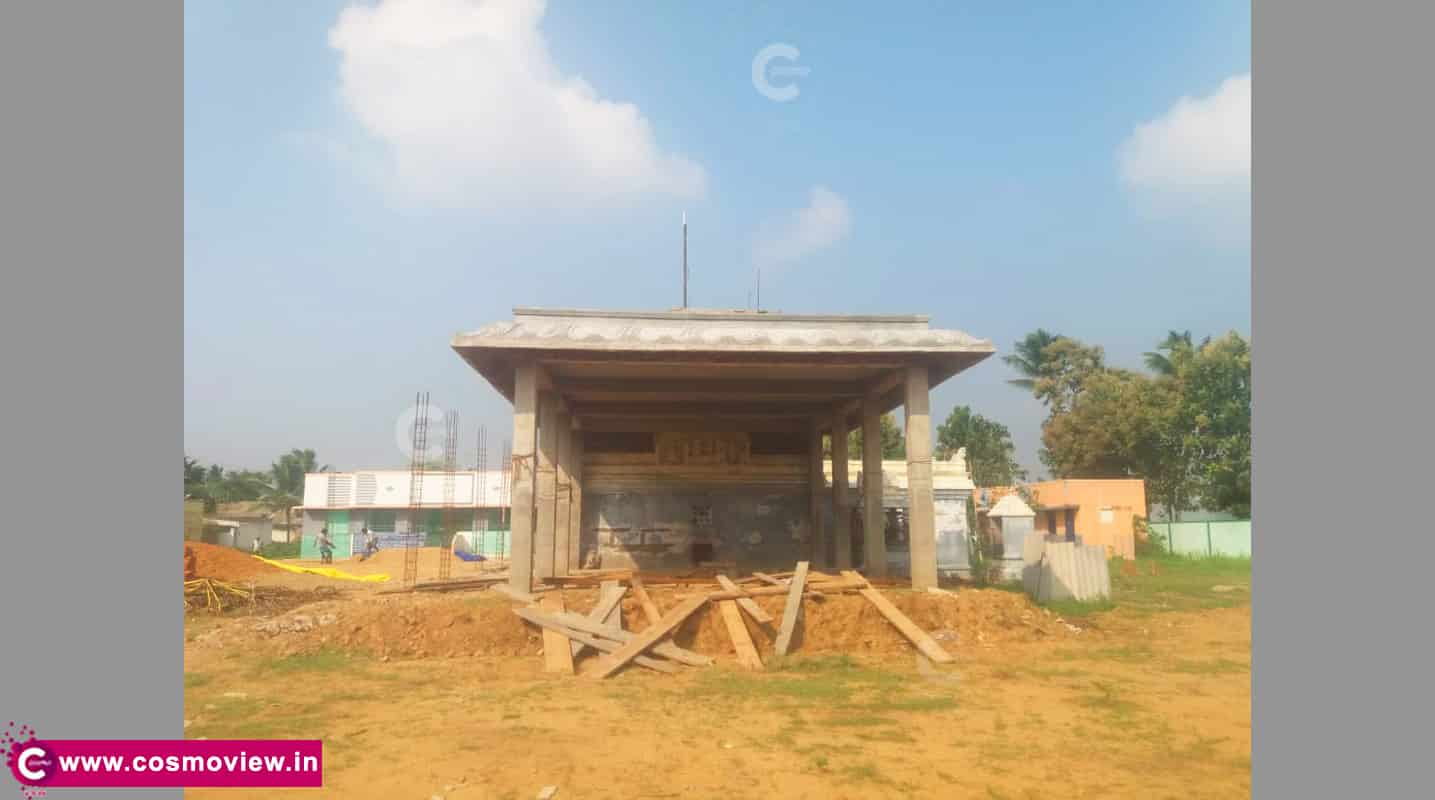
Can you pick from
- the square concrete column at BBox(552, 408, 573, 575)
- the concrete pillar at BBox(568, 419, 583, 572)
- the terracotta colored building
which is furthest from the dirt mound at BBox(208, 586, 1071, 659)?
the terracotta colored building

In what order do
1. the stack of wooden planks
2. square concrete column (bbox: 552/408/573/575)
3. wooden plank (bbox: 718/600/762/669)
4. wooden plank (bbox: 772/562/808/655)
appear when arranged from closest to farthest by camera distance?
the stack of wooden planks
wooden plank (bbox: 718/600/762/669)
wooden plank (bbox: 772/562/808/655)
square concrete column (bbox: 552/408/573/575)

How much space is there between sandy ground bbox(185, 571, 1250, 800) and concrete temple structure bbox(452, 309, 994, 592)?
3145mm

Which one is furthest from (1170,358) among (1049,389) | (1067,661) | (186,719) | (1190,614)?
(186,719)

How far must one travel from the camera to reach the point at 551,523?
18328 millimetres

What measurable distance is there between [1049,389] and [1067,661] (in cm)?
3966

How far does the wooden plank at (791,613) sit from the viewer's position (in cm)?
1294

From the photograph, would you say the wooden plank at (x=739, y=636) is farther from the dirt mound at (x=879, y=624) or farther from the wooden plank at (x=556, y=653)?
the wooden plank at (x=556, y=653)

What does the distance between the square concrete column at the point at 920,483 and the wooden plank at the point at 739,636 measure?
4363mm

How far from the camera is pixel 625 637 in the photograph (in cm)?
1243

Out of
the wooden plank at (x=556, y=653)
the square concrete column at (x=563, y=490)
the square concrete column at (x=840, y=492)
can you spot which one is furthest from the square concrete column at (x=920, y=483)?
the square concrete column at (x=563, y=490)

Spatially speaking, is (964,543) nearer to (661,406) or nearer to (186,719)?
(661,406)

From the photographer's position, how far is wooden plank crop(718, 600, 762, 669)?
40.1 feet

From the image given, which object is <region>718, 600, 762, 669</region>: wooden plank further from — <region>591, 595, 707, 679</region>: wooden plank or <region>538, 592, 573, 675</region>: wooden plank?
<region>538, 592, 573, 675</region>: wooden plank
